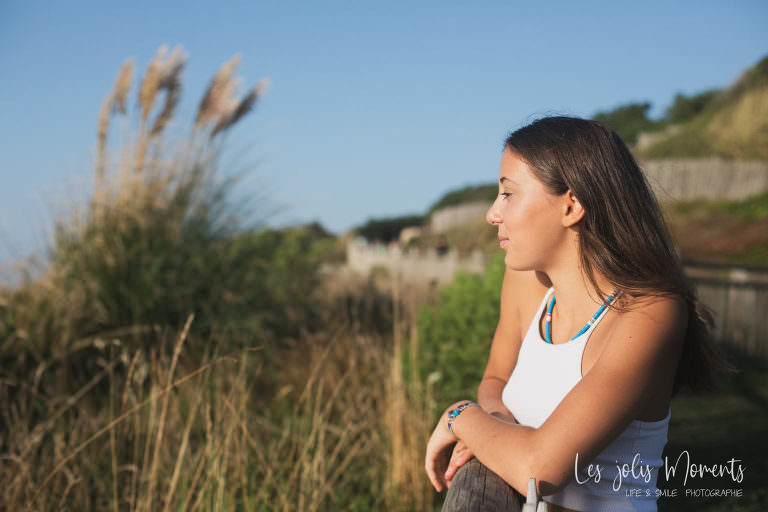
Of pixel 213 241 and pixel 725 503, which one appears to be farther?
pixel 213 241

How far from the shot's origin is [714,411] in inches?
208

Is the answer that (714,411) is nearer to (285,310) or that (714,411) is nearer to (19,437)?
(285,310)

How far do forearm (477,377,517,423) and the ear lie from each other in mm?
507

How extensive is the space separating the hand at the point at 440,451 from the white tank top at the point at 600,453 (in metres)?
0.22

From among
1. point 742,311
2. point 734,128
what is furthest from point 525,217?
point 734,128

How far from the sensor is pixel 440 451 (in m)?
1.41

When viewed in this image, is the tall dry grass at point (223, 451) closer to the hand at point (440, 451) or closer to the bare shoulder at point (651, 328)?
the hand at point (440, 451)

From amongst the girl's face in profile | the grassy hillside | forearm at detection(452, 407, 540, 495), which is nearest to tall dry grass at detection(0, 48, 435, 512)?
forearm at detection(452, 407, 540, 495)

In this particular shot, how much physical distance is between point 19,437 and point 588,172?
9.62 ft

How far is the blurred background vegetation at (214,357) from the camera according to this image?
98.9 inches

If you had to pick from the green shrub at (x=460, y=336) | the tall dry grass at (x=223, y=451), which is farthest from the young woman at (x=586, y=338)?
the green shrub at (x=460, y=336)

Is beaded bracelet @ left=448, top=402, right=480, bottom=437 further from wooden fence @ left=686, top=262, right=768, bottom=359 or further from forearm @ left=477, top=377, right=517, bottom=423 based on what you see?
wooden fence @ left=686, top=262, right=768, bottom=359

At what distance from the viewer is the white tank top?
132cm

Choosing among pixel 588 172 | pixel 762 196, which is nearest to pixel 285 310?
pixel 588 172
